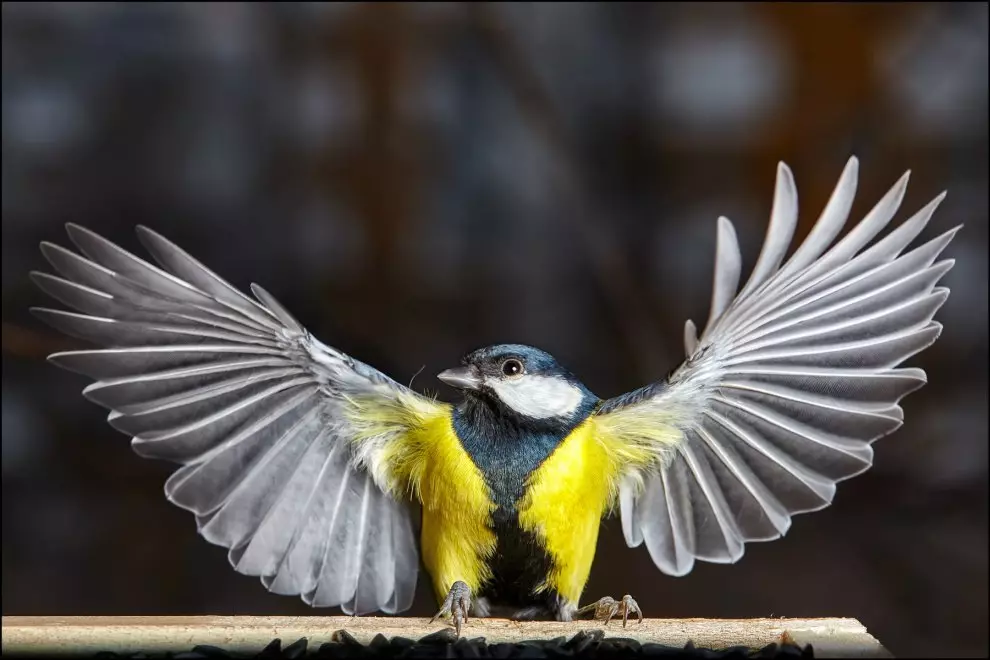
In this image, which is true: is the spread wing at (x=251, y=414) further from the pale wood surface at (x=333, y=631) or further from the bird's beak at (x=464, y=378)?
the pale wood surface at (x=333, y=631)

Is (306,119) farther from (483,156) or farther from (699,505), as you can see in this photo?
(699,505)

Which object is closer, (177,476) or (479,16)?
(177,476)

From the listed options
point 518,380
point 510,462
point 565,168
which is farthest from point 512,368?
point 565,168

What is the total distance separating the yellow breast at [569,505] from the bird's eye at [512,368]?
136 millimetres

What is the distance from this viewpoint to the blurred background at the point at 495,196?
317 cm

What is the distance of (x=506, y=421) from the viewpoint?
1.68 m

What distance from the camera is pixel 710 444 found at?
1803 mm

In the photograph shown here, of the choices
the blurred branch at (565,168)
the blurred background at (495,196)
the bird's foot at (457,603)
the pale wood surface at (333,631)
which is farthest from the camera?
the blurred branch at (565,168)

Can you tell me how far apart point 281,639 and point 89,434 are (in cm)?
206

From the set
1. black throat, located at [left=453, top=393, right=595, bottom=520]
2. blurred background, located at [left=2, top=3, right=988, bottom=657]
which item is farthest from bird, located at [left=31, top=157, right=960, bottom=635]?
blurred background, located at [left=2, top=3, right=988, bottom=657]

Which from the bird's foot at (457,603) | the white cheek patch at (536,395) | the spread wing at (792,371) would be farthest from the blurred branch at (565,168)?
the bird's foot at (457,603)

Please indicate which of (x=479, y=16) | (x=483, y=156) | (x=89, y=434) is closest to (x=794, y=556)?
(x=483, y=156)

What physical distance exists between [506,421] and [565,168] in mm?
1747

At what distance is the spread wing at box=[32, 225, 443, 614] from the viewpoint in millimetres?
1596
